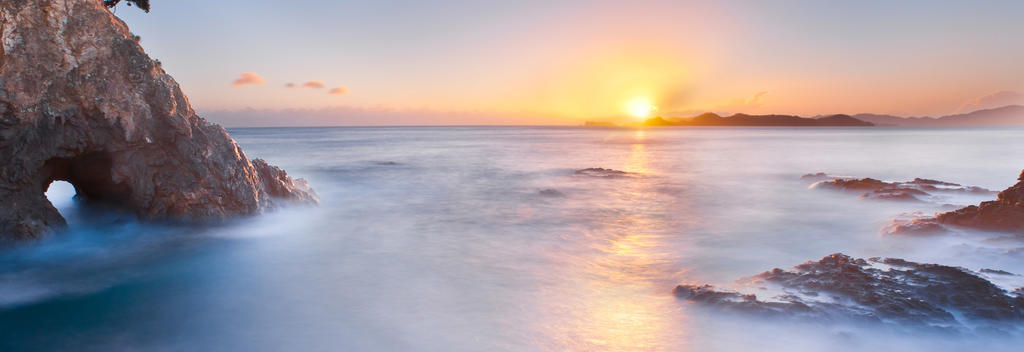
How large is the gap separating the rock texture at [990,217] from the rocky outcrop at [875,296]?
3051mm

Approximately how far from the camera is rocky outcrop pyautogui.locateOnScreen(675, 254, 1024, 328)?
172 inches

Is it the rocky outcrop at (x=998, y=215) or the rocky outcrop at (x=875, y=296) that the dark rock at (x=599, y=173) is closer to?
the rocky outcrop at (x=998, y=215)

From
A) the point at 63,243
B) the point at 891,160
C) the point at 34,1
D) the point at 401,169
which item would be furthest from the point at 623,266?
the point at 891,160

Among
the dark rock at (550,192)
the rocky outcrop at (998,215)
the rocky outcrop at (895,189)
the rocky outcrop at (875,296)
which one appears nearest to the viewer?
the rocky outcrop at (875,296)

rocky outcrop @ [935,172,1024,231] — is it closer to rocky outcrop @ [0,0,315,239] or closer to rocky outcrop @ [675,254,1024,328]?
rocky outcrop @ [675,254,1024,328]

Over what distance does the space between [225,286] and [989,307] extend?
329 inches

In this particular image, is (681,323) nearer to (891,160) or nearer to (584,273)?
(584,273)

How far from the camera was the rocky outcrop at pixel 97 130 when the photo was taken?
632 centimetres

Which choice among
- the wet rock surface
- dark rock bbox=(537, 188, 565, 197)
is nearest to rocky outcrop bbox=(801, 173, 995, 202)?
the wet rock surface

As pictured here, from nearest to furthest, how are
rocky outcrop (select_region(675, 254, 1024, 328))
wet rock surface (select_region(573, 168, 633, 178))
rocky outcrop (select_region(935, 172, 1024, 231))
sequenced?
rocky outcrop (select_region(675, 254, 1024, 328)) < rocky outcrop (select_region(935, 172, 1024, 231)) < wet rock surface (select_region(573, 168, 633, 178))

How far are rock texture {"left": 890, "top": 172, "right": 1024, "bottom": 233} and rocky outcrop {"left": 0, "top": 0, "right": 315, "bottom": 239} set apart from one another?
11732 mm

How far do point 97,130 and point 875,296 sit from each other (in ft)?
34.2

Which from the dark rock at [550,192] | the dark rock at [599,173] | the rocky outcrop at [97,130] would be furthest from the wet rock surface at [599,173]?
the rocky outcrop at [97,130]

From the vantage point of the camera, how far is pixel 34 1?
21.0 feet
